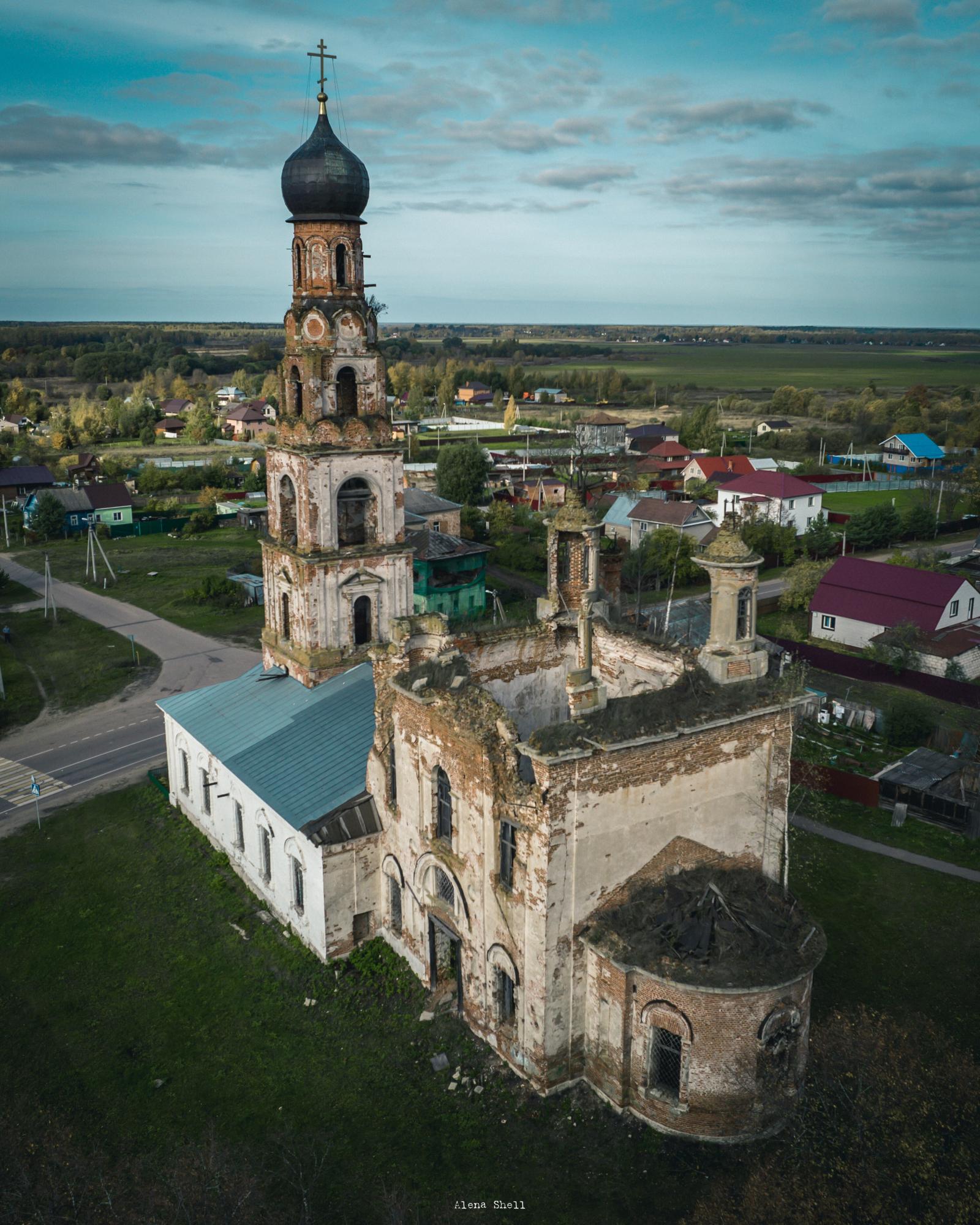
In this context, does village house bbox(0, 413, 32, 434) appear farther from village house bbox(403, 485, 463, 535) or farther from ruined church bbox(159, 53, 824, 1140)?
ruined church bbox(159, 53, 824, 1140)

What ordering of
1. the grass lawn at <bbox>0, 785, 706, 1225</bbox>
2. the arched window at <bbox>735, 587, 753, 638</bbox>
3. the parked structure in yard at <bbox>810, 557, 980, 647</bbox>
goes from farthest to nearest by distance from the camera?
1. the parked structure in yard at <bbox>810, 557, 980, 647</bbox>
2. the arched window at <bbox>735, 587, 753, 638</bbox>
3. the grass lawn at <bbox>0, 785, 706, 1225</bbox>

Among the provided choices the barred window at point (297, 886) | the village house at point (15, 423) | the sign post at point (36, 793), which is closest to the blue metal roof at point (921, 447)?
the sign post at point (36, 793)

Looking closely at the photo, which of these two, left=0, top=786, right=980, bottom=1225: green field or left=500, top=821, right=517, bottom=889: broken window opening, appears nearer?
left=0, top=786, right=980, bottom=1225: green field

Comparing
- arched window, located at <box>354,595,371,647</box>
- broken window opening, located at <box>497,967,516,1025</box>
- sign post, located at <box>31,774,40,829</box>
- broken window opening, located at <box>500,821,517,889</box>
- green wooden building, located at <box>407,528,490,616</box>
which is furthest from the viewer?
green wooden building, located at <box>407,528,490,616</box>

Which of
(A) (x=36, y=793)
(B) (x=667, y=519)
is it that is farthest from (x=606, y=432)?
(A) (x=36, y=793)

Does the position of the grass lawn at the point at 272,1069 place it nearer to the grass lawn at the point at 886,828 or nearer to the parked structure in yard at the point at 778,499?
the grass lawn at the point at 886,828

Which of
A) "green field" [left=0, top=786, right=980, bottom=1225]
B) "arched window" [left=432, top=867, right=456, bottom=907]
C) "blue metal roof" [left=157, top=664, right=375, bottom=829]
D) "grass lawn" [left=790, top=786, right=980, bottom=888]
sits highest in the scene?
"blue metal roof" [left=157, top=664, right=375, bottom=829]

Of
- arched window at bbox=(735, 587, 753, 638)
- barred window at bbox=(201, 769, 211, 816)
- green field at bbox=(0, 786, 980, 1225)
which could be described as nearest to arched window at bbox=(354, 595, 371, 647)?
barred window at bbox=(201, 769, 211, 816)

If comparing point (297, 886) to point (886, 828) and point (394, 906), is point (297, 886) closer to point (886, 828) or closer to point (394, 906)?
point (394, 906)
